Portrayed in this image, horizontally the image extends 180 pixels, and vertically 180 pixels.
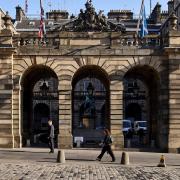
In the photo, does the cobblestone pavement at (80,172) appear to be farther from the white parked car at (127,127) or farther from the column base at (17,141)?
the white parked car at (127,127)

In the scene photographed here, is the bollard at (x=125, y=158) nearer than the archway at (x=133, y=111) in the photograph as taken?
Yes

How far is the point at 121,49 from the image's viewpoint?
34.4 m

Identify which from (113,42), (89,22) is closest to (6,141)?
(113,42)

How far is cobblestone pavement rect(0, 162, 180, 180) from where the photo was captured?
2052 centimetres

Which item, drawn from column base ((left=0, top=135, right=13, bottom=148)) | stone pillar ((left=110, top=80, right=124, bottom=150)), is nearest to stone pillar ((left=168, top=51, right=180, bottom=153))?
stone pillar ((left=110, top=80, right=124, bottom=150))

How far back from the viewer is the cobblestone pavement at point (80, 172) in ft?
67.3

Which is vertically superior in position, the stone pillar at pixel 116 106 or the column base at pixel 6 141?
the stone pillar at pixel 116 106

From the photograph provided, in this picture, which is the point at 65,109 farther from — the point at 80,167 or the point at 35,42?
the point at 80,167

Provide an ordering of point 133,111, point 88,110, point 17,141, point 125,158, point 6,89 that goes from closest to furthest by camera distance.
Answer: point 125,158 < point 6,89 < point 17,141 < point 88,110 < point 133,111


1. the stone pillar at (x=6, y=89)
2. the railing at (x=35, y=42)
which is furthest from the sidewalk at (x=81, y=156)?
the railing at (x=35, y=42)

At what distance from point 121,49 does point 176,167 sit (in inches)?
440

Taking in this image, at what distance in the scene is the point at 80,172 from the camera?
22047mm

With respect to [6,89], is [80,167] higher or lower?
lower

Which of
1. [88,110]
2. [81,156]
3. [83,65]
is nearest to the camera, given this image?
[81,156]
